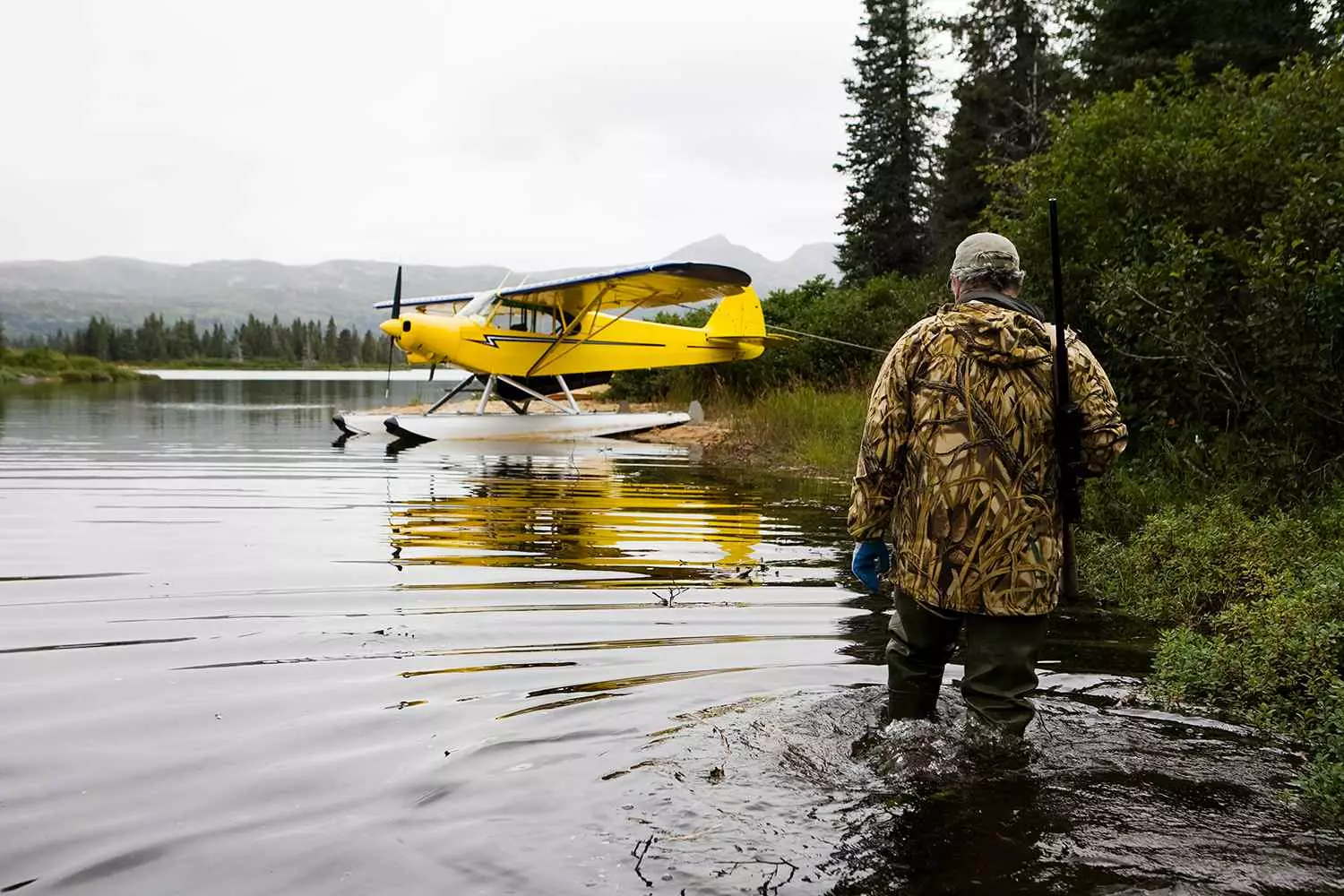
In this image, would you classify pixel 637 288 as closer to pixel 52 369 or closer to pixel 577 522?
pixel 577 522

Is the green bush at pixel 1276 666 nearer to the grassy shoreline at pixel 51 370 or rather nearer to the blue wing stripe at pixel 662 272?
the blue wing stripe at pixel 662 272

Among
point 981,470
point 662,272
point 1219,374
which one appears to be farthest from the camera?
point 662,272

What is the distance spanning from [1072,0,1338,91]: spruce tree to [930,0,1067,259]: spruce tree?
738 cm

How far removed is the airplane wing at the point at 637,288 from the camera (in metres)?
17.6

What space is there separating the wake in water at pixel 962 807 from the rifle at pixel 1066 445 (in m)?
0.59

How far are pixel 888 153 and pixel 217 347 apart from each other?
105285mm

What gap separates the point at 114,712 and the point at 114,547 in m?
3.97

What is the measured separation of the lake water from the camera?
8.14 ft

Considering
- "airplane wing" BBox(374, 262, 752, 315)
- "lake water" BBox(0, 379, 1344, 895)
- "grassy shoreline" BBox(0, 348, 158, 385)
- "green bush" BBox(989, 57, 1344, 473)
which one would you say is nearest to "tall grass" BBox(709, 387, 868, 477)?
"airplane wing" BBox(374, 262, 752, 315)

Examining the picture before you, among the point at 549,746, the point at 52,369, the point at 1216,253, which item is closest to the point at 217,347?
the point at 52,369

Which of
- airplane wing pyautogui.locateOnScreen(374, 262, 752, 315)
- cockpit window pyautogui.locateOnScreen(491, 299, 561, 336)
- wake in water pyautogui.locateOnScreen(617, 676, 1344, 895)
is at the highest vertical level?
airplane wing pyautogui.locateOnScreen(374, 262, 752, 315)

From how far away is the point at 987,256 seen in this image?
337 centimetres

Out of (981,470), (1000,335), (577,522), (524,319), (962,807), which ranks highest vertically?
(524,319)

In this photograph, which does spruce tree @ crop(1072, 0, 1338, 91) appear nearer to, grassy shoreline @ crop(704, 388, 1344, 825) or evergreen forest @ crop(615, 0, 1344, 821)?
evergreen forest @ crop(615, 0, 1344, 821)
